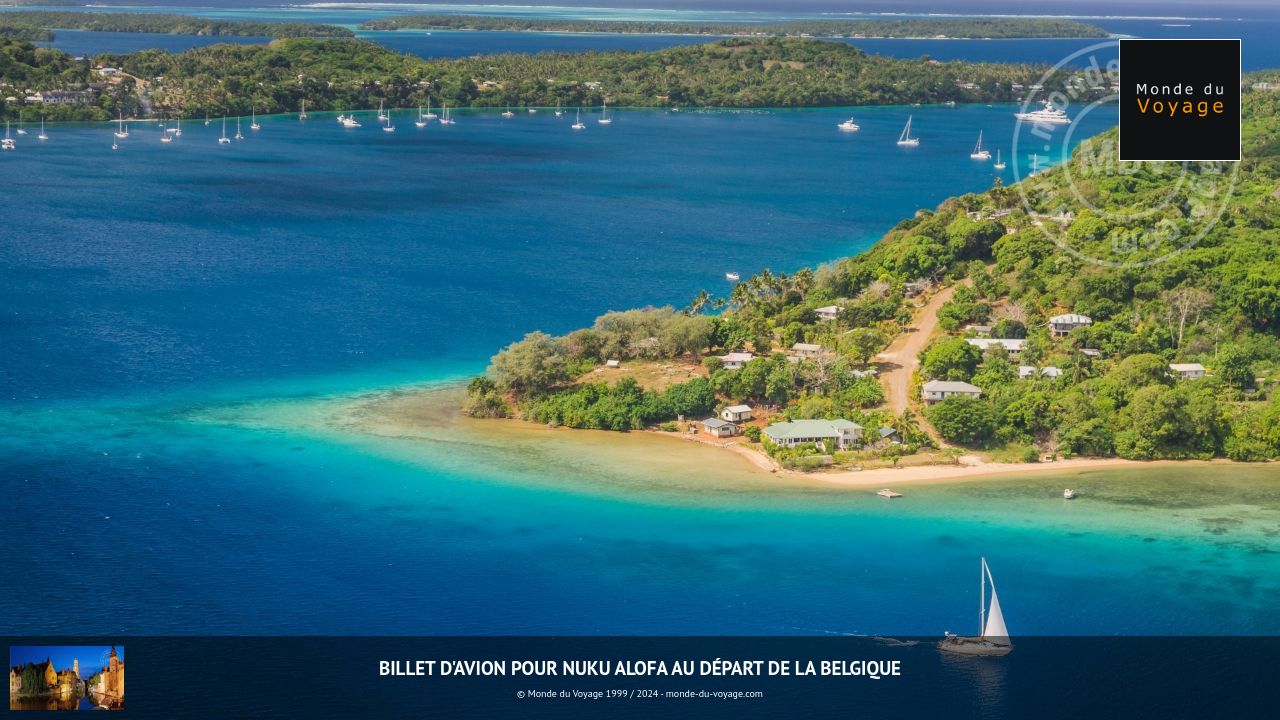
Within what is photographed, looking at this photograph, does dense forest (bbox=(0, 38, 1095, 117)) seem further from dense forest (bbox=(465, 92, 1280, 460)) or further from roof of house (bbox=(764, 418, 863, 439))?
roof of house (bbox=(764, 418, 863, 439))

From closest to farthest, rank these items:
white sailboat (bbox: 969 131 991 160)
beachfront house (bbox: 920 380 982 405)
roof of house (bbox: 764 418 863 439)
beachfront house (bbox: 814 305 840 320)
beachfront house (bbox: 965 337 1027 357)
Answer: roof of house (bbox: 764 418 863 439) → beachfront house (bbox: 920 380 982 405) → beachfront house (bbox: 965 337 1027 357) → beachfront house (bbox: 814 305 840 320) → white sailboat (bbox: 969 131 991 160)

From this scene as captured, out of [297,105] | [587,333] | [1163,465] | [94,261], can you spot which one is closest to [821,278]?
[587,333]

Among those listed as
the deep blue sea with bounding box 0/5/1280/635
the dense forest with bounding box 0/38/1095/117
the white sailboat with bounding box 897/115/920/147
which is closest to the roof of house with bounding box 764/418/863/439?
the deep blue sea with bounding box 0/5/1280/635

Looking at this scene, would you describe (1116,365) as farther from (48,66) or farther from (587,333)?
(48,66)

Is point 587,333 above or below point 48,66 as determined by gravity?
below

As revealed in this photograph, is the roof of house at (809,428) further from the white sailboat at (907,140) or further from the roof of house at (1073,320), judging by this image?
the white sailboat at (907,140)

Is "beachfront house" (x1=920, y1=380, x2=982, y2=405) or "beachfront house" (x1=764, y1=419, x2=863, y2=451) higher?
"beachfront house" (x1=920, y1=380, x2=982, y2=405)
